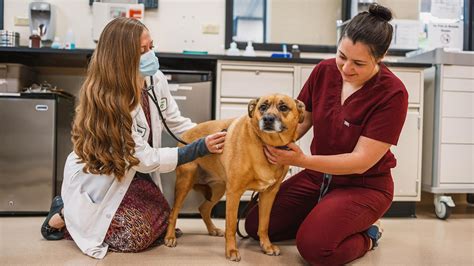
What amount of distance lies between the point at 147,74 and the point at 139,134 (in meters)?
0.28

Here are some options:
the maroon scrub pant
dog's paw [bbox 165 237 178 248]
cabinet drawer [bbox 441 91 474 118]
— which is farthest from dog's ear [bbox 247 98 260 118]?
cabinet drawer [bbox 441 91 474 118]

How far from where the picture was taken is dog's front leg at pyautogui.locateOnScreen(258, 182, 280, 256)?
6.15 feet

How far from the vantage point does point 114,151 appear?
1760 mm

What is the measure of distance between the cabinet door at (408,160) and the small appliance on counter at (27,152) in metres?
2.18

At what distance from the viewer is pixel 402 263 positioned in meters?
1.82

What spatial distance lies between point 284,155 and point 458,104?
185 centimetres

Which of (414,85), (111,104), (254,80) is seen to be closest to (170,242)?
(111,104)

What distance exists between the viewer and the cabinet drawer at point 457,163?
2934mm

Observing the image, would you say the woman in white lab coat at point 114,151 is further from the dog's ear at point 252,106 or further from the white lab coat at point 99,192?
the dog's ear at point 252,106

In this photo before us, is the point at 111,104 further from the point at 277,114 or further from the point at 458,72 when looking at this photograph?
the point at 458,72

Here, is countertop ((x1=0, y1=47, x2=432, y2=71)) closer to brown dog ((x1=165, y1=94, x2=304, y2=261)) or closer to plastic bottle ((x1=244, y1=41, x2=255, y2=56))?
plastic bottle ((x1=244, y1=41, x2=255, y2=56))

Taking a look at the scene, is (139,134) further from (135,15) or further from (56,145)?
(135,15)

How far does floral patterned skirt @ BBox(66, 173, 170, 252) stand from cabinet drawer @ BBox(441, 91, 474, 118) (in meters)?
2.03

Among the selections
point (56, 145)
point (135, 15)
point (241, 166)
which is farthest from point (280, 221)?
point (135, 15)
